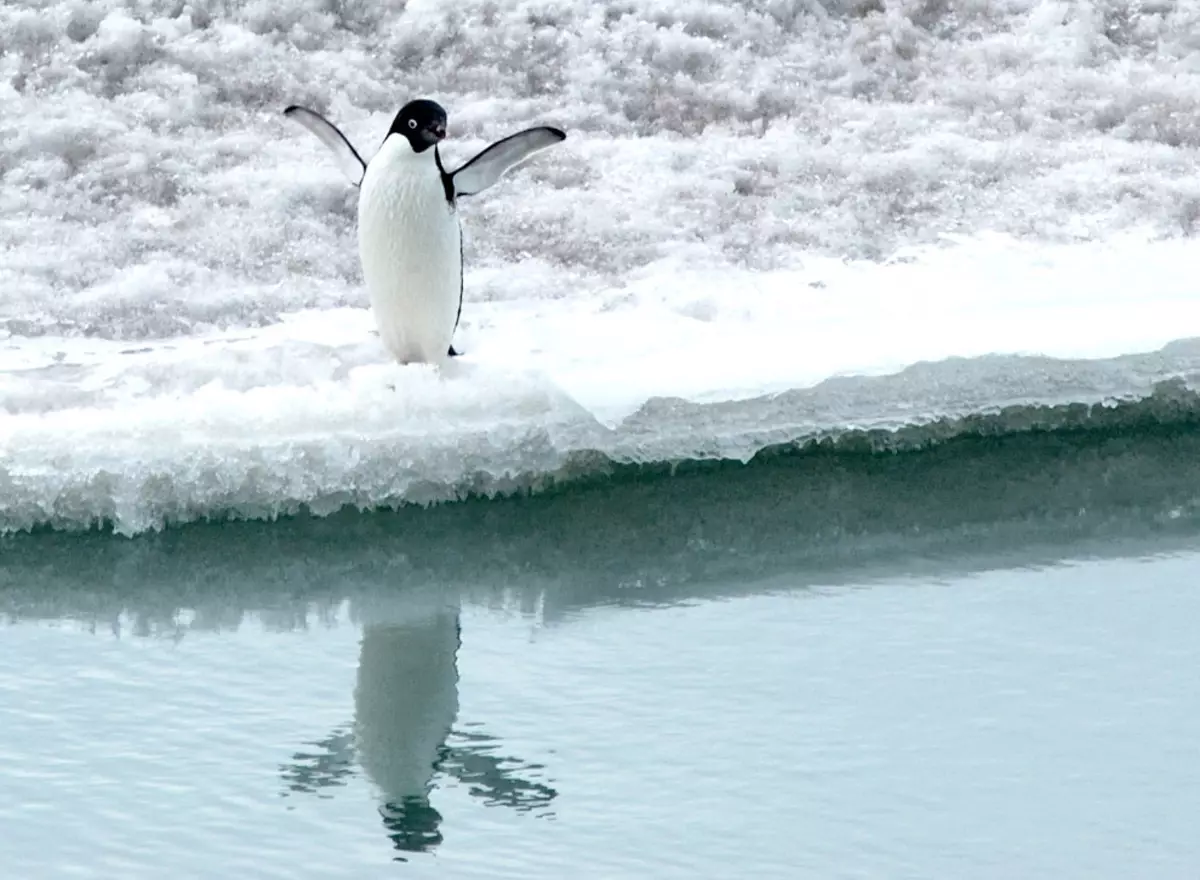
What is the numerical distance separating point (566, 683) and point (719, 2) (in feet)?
14.0

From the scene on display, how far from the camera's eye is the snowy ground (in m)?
3.33

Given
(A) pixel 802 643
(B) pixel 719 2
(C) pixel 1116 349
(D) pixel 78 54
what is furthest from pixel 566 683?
(B) pixel 719 2

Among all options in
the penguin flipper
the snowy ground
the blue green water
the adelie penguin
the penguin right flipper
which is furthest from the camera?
the penguin right flipper

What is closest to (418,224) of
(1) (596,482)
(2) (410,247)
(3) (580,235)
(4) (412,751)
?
(2) (410,247)

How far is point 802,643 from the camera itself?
2797 mm

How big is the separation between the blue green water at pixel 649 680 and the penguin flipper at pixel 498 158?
2.40 feet

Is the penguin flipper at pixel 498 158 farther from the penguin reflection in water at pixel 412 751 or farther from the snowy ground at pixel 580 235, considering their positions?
the penguin reflection in water at pixel 412 751

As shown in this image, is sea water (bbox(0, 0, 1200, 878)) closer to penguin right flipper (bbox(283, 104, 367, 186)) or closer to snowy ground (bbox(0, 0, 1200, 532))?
snowy ground (bbox(0, 0, 1200, 532))

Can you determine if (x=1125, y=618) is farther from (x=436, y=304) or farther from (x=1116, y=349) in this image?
(x=436, y=304)

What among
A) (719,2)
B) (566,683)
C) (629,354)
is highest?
(719,2)

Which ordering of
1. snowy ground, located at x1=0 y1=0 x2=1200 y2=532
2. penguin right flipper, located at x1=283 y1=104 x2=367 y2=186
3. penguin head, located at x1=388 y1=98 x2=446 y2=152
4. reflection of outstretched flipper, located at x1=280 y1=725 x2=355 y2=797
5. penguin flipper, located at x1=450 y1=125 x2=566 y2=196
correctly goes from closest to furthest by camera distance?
reflection of outstretched flipper, located at x1=280 y1=725 x2=355 y2=797
snowy ground, located at x1=0 y1=0 x2=1200 y2=532
penguin head, located at x1=388 y1=98 x2=446 y2=152
penguin flipper, located at x1=450 y1=125 x2=566 y2=196
penguin right flipper, located at x1=283 y1=104 x2=367 y2=186

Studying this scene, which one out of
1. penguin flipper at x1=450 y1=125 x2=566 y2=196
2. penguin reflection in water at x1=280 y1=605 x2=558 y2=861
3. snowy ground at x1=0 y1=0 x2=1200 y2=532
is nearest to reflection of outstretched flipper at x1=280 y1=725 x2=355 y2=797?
penguin reflection in water at x1=280 y1=605 x2=558 y2=861

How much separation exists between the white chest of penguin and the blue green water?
1.95 ft

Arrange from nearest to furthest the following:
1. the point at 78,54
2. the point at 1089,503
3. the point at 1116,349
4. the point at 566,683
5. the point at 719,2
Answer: the point at 566,683 → the point at 1089,503 → the point at 1116,349 → the point at 78,54 → the point at 719,2
